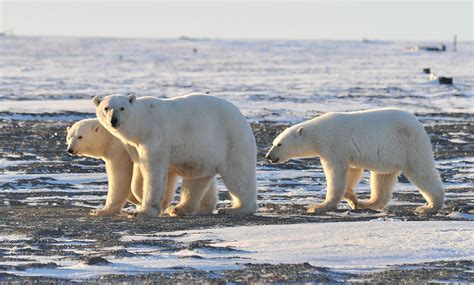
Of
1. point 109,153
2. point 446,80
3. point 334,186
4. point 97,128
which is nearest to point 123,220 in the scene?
point 109,153

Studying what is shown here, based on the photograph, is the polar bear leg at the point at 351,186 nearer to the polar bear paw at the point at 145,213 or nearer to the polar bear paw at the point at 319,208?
the polar bear paw at the point at 319,208

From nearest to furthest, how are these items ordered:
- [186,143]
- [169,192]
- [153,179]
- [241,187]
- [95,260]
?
[95,260], [153,179], [186,143], [241,187], [169,192]

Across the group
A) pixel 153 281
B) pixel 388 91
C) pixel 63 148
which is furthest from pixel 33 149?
pixel 388 91

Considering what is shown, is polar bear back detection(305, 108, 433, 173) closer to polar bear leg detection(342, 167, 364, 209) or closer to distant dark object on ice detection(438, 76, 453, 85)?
polar bear leg detection(342, 167, 364, 209)

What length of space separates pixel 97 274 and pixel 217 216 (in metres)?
3.70

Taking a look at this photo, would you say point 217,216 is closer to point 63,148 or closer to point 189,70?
point 63,148

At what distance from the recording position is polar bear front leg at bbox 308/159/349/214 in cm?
1034

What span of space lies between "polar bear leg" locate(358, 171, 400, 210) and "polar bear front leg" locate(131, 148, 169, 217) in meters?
2.10

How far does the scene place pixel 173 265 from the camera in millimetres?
6703

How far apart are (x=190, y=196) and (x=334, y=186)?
1.33 meters

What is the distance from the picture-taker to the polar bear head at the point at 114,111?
9654mm

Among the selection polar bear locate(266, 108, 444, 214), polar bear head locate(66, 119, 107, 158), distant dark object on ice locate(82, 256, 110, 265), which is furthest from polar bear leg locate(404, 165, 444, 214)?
distant dark object on ice locate(82, 256, 110, 265)

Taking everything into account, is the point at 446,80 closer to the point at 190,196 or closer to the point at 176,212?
the point at 190,196

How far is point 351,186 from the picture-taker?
35.9 ft
